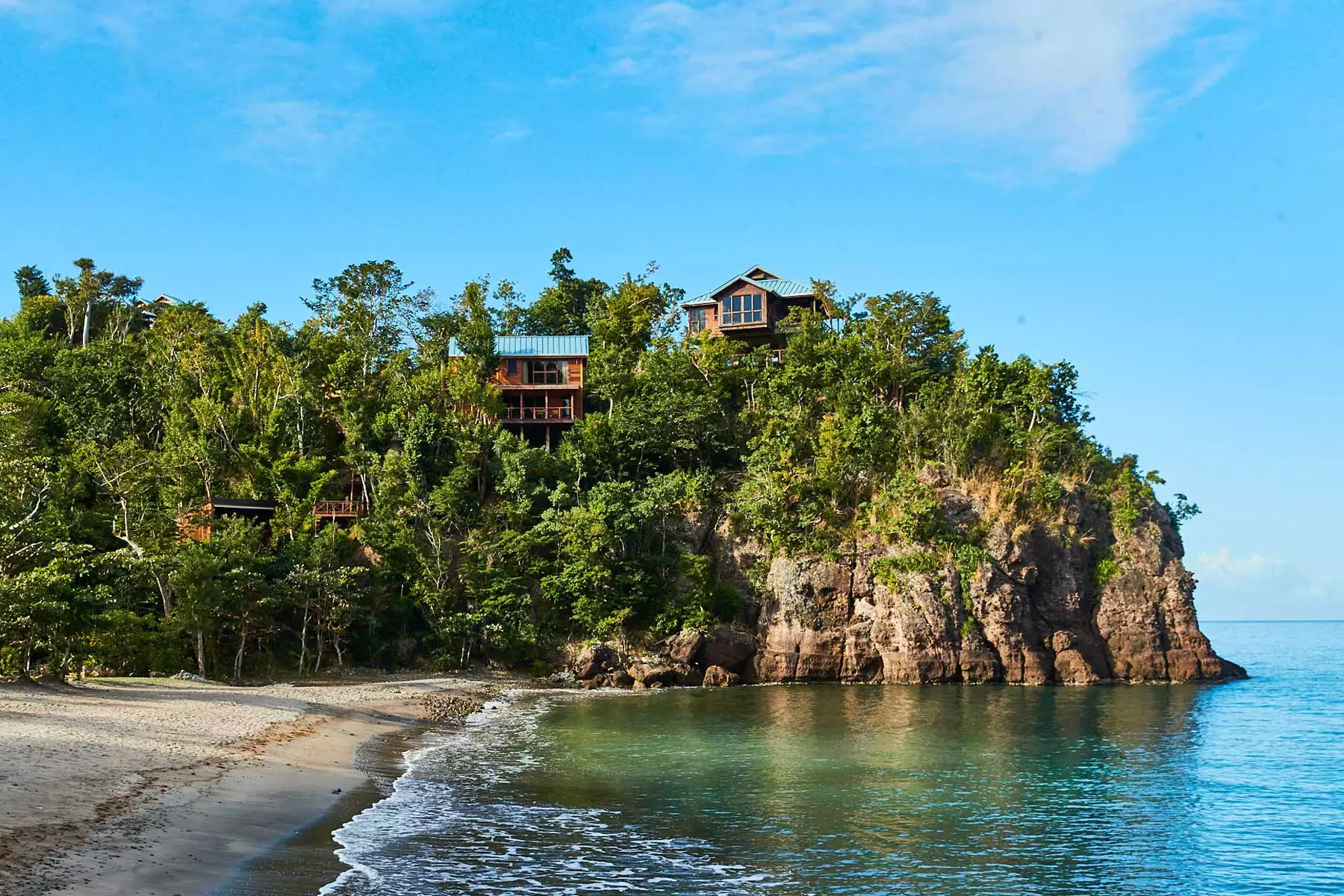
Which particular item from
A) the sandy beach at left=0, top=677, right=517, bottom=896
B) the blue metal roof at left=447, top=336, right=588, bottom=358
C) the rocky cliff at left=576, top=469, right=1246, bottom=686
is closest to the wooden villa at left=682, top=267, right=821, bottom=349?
the blue metal roof at left=447, top=336, right=588, bottom=358

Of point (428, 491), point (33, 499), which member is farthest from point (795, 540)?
point (33, 499)

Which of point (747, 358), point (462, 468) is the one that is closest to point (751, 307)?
point (747, 358)

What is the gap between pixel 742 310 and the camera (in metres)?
73.5

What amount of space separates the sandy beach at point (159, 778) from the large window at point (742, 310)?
43769 millimetres

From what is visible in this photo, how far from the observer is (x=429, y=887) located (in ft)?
50.5

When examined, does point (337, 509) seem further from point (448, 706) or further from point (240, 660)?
point (448, 706)

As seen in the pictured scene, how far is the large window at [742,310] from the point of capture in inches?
2876

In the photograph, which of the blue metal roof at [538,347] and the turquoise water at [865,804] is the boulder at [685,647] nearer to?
the turquoise water at [865,804]

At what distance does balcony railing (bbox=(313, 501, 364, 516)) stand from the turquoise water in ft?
63.9

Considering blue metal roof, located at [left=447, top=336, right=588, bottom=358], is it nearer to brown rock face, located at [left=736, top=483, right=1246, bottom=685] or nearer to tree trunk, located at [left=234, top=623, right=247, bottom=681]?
brown rock face, located at [left=736, top=483, right=1246, bottom=685]

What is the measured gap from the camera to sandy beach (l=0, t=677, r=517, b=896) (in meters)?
13.8

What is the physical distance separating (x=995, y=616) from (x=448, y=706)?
2688 cm

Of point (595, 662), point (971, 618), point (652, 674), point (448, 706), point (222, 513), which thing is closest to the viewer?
point (448, 706)

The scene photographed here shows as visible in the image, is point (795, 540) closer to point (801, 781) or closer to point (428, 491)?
point (428, 491)
